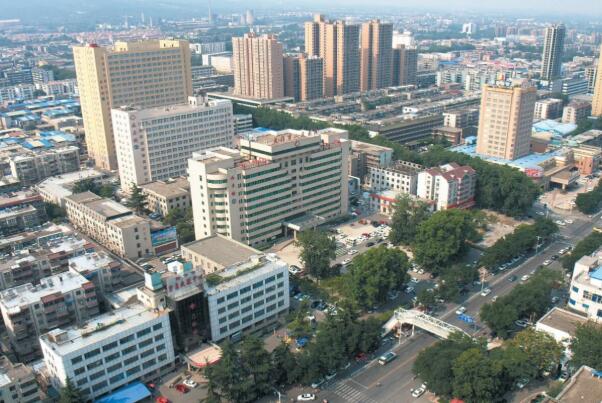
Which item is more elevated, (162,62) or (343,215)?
(162,62)

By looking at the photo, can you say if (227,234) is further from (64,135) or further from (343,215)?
(64,135)

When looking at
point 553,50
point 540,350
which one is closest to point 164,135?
point 540,350

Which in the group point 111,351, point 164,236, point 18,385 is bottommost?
point 164,236

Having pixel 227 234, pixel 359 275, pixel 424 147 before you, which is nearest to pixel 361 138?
pixel 424 147

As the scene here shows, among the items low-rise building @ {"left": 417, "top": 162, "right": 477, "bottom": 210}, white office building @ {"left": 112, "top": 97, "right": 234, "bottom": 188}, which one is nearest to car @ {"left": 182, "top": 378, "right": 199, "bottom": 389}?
low-rise building @ {"left": 417, "top": 162, "right": 477, "bottom": 210}

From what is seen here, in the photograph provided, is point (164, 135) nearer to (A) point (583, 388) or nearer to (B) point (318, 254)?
(B) point (318, 254)

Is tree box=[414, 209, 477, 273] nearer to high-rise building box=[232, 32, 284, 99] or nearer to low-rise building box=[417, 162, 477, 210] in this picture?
low-rise building box=[417, 162, 477, 210]
